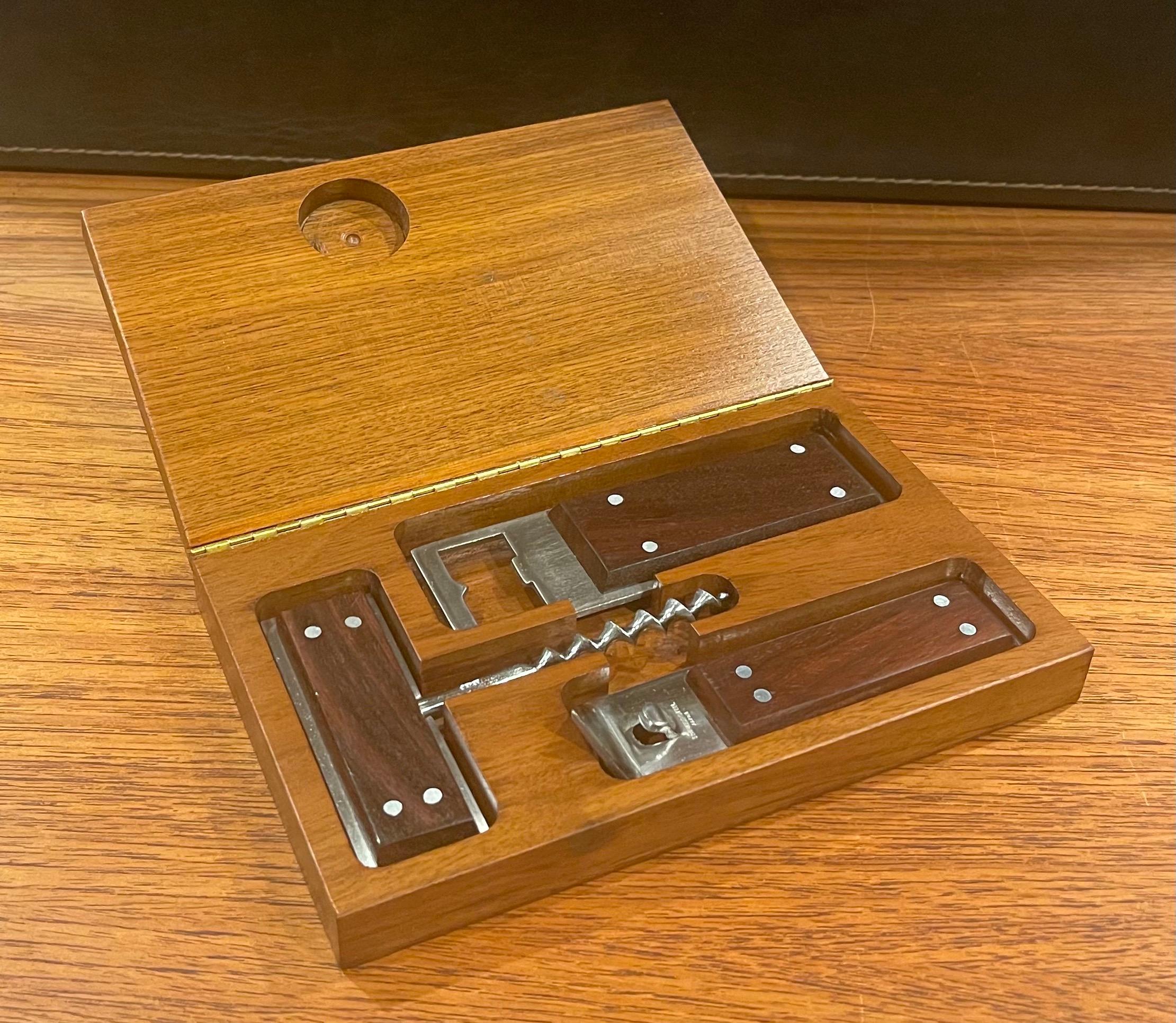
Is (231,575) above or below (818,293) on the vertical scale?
below

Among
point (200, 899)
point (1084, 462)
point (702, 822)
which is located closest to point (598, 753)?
point (702, 822)

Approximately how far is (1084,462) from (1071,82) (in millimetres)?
322

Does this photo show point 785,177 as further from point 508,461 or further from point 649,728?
point 649,728

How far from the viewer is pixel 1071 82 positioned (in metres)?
1.08

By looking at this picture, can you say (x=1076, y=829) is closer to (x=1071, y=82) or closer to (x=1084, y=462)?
(x=1084, y=462)

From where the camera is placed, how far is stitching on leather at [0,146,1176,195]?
1.09m

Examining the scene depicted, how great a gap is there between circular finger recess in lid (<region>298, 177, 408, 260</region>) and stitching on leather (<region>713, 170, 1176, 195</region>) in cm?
32

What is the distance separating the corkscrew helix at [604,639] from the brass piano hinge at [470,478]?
0.12m

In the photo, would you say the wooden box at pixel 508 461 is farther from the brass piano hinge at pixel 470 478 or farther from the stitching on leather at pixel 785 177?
the stitching on leather at pixel 785 177

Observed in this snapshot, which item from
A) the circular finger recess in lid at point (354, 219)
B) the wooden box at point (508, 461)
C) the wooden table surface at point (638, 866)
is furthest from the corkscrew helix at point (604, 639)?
the circular finger recess in lid at point (354, 219)

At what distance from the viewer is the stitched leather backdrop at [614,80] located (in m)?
1.01

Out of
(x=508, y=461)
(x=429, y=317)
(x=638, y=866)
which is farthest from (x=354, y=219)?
(x=638, y=866)

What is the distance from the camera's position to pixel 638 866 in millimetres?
694

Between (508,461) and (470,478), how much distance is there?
26 millimetres
